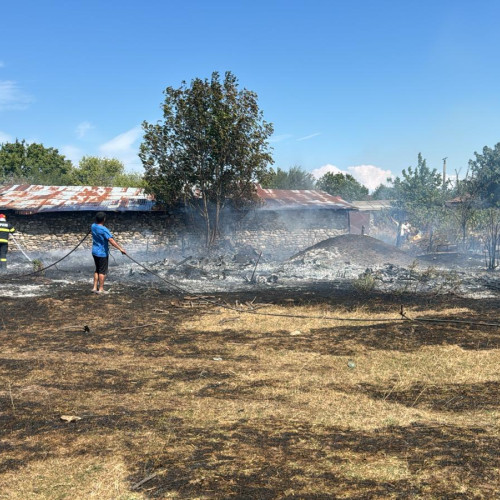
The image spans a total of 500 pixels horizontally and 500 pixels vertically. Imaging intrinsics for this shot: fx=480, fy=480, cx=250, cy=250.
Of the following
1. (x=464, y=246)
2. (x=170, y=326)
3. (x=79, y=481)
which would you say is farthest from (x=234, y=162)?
(x=79, y=481)

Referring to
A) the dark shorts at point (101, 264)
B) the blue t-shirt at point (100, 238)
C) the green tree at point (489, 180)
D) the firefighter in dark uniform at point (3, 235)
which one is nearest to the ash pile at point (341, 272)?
the dark shorts at point (101, 264)

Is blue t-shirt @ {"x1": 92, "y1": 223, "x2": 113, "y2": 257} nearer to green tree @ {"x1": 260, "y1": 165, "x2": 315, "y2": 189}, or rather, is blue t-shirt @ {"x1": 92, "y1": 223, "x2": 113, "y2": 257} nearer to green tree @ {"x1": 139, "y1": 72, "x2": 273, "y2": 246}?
green tree @ {"x1": 139, "y1": 72, "x2": 273, "y2": 246}

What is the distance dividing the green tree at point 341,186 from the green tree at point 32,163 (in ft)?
94.3

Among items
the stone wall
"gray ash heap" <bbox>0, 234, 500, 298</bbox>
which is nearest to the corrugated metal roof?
the stone wall

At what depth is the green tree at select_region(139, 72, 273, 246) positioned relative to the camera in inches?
790

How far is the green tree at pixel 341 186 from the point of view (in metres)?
56.2

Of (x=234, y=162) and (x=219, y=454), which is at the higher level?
(x=234, y=162)

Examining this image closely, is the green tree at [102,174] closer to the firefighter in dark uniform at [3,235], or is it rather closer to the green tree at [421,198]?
the green tree at [421,198]

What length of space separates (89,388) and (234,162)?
1622 centimetres

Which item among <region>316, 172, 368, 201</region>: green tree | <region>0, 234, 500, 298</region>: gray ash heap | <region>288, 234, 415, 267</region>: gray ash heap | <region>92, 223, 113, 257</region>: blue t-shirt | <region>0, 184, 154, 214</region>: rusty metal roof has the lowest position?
<region>0, 234, 500, 298</region>: gray ash heap

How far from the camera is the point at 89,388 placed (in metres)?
5.30

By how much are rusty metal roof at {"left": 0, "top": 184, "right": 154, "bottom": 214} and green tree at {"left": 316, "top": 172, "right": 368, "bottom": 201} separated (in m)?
35.0

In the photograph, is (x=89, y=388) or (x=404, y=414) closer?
(x=404, y=414)

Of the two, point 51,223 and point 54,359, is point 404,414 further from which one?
point 51,223
